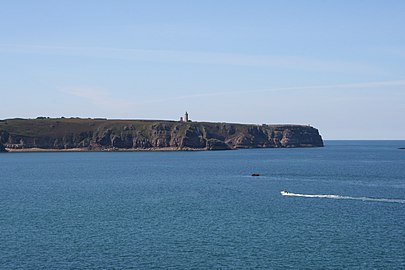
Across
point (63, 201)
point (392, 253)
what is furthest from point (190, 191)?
point (392, 253)

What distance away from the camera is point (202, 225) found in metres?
81.1

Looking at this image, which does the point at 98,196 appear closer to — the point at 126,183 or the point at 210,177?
the point at 126,183

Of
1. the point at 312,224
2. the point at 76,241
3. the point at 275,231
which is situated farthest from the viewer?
the point at 312,224

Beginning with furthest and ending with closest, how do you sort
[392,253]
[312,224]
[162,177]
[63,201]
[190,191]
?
[162,177] < [190,191] < [63,201] < [312,224] < [392,253]

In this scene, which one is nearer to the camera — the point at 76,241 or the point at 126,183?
the point at 76,241

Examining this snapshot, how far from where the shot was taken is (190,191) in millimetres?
125188

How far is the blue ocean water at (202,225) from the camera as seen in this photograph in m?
62.3

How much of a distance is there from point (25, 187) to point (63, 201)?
30.7 metres

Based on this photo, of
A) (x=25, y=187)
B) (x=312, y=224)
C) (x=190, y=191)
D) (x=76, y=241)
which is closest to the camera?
(x=76, y=241)

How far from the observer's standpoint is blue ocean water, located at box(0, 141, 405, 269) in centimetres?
6228

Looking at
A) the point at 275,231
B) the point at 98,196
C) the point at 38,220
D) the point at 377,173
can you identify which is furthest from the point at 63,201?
the point at 377,173

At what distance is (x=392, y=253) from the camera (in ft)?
211

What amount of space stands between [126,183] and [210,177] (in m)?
27.8

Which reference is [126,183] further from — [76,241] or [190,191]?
[76,241]
